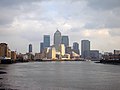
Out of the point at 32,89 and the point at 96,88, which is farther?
the point at 96,88

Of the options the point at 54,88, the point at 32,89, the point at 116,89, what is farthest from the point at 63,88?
the point at 116,89

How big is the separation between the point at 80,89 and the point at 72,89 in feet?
4.83

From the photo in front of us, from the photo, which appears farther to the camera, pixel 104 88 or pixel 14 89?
pixel 104 88

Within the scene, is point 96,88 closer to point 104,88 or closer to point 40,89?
point 104,88

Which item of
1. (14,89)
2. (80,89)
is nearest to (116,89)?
(80,89)

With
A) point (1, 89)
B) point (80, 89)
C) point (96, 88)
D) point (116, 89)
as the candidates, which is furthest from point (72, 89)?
point (1, 89)

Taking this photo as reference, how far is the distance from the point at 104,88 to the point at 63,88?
25.1ft

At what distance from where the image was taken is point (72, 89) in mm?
50969

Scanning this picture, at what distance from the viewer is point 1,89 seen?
1868 inches

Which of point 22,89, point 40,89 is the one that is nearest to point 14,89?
point 22,89

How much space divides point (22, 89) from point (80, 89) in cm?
1036

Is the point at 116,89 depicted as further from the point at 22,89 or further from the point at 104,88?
the point at 22,89

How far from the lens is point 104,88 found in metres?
52.6

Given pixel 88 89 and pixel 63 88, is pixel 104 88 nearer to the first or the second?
pixel 88 89
